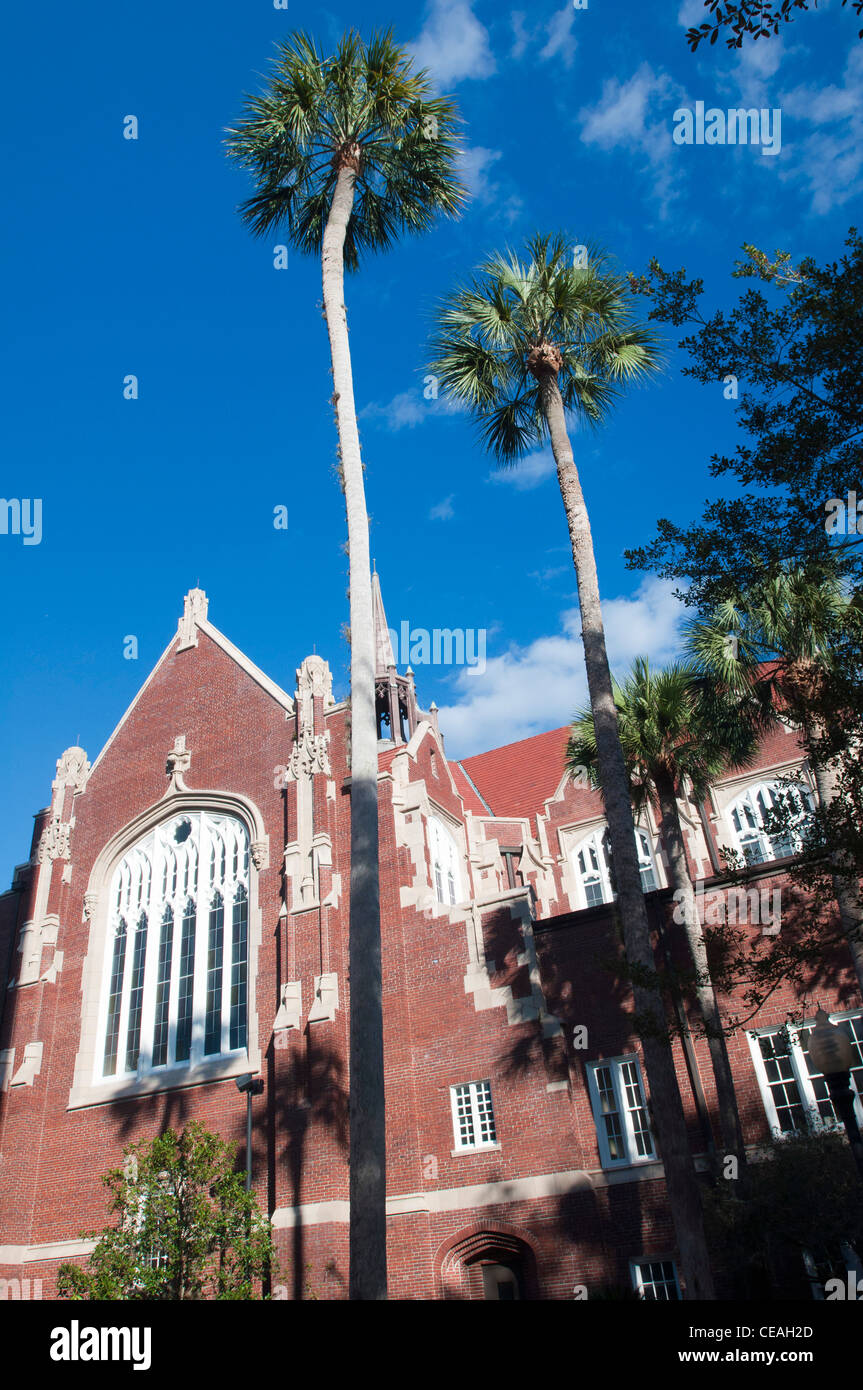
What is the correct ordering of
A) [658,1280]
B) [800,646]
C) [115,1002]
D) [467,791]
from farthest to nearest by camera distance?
[467,791] → [115,1002] → [658,1280] → [800,646]

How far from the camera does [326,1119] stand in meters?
21.0

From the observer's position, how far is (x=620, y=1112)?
19.6 meters

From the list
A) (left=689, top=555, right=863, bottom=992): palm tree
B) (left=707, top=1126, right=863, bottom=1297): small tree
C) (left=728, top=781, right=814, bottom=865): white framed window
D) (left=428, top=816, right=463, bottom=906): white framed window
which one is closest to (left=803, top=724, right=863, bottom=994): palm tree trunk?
(left=689, top=555, right=863, bottom=992): palm tree

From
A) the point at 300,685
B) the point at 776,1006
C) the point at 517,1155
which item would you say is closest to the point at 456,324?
the point at 300,685

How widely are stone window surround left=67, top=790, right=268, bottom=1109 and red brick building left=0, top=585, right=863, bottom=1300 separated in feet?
0.23

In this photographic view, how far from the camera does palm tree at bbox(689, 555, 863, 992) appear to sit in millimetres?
11352

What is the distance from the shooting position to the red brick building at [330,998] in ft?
63.2

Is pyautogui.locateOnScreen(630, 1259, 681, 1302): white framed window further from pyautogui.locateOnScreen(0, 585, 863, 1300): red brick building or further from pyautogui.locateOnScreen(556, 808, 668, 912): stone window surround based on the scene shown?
pyautogui.locateOnScreen(556, 808, 668, 912): stone window surround

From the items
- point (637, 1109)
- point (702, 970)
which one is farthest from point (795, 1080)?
point (637, 1109)

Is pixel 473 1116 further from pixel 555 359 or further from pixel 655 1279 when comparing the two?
pixel 555 359

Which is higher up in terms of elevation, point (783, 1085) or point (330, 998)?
point (330, 998)

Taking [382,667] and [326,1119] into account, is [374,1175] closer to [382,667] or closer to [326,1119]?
[326,1119]

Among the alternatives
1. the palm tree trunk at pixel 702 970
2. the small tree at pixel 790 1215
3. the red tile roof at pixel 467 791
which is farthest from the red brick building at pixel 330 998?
the red tile roof at pixel 467 791

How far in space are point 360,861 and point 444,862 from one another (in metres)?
14.5
